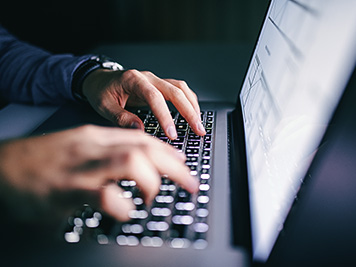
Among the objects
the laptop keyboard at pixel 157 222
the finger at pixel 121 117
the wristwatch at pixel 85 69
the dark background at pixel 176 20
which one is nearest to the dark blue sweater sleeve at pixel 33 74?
the wristwatch at pixel 85 69

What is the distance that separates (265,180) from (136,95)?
347mm

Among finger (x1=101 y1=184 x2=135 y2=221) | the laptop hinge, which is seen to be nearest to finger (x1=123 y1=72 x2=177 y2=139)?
the laptop hinge

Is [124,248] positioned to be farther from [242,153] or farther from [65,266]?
[242,153]

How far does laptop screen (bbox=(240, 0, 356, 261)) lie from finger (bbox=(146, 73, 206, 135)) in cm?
11

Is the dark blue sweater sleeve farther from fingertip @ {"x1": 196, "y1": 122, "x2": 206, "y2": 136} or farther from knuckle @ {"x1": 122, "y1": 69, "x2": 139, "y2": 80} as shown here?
fingertip @ {"x1": 196, "y1": 122, "x2": 206, "y2": 136}

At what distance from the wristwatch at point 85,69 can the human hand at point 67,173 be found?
0.39 metres

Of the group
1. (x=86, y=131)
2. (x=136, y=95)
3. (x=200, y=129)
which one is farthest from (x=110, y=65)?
(x=86, y=131)

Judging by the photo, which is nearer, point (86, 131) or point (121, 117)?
point (86, 131)

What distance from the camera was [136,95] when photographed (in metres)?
0.65

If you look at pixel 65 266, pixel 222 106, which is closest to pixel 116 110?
pixel 222 106

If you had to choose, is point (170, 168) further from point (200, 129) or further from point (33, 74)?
point (33, 74)

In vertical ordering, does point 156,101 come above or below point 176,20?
above

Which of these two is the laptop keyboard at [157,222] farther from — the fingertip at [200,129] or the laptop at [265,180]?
the fingertip at [200,129]

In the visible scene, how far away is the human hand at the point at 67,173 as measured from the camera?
337 mm
